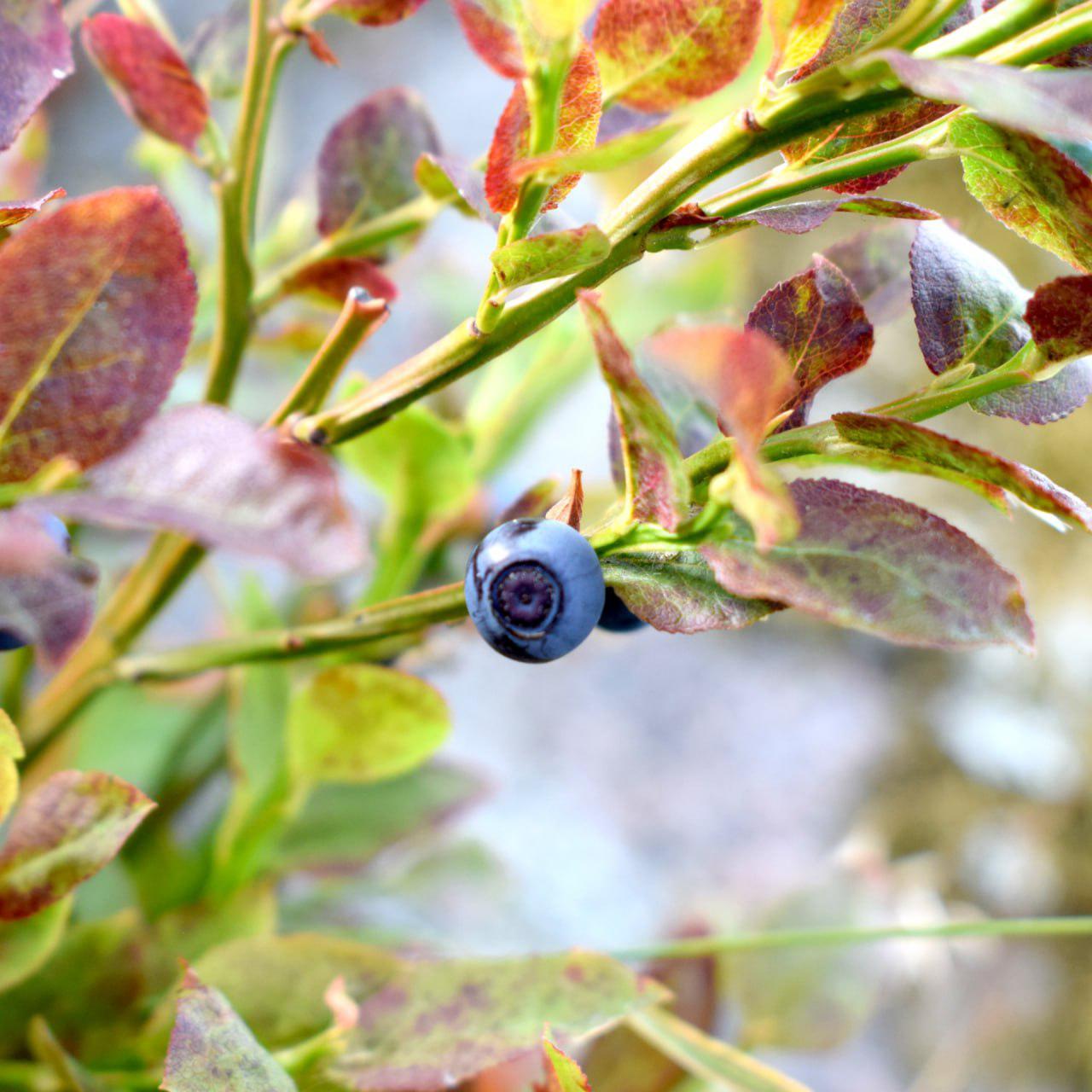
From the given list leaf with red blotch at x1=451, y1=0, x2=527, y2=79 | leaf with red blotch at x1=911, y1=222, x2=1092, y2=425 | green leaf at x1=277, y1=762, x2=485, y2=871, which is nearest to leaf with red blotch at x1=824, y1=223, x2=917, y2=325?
leaf with red blotch at x1=911, y1=222, x2=1092, y2=425

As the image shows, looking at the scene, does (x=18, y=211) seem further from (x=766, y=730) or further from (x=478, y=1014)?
(x=766, y=730)

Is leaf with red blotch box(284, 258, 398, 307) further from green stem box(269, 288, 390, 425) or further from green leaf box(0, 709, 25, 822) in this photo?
green leaf box(0, 709, 25, 822)

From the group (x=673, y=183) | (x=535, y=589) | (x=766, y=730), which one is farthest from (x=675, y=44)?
(x=766, y=730)

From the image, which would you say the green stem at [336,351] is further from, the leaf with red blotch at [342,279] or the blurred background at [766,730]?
the blurred background at [766,730]

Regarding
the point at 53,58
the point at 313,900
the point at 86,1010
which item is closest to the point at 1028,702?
the point at 313,900

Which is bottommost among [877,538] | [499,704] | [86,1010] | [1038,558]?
[86,1010]

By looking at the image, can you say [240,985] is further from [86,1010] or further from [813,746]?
[813,746]

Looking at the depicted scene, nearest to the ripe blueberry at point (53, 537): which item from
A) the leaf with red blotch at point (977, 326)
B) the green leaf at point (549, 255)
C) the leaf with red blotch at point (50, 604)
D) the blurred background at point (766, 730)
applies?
the leaf with red blotch at point (50, 604)
